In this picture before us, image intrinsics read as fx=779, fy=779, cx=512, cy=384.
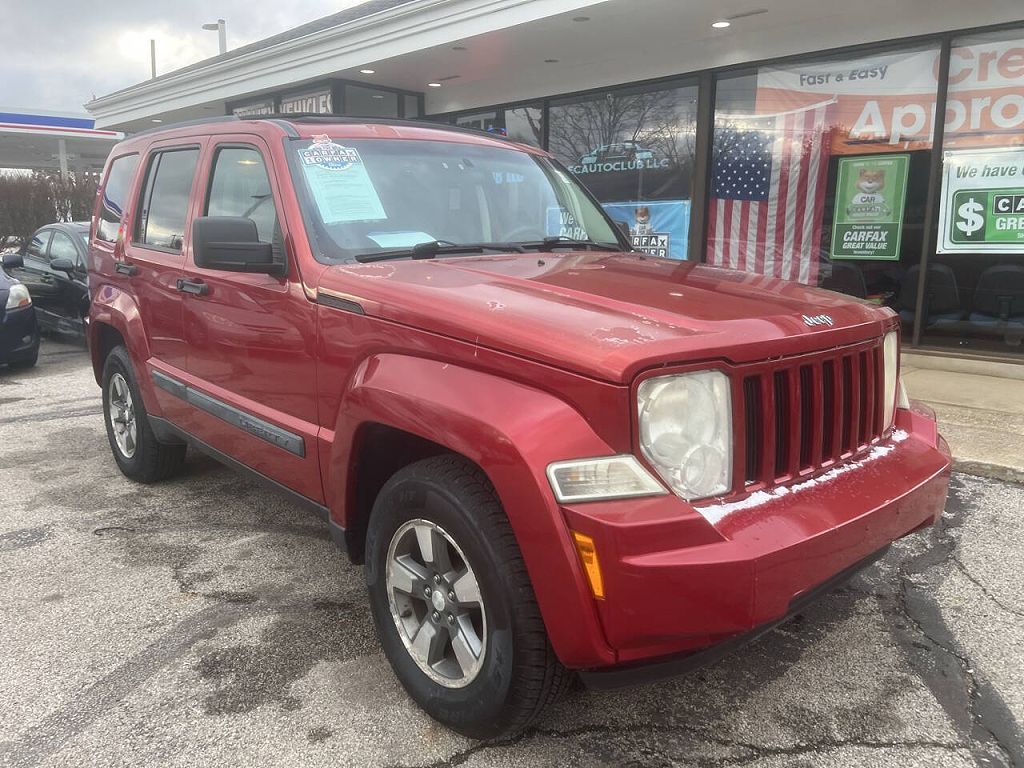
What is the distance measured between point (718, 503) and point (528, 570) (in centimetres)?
52

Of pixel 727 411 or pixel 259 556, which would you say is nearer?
pixel 727 411

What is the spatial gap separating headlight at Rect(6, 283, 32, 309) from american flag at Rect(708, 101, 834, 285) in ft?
25.0

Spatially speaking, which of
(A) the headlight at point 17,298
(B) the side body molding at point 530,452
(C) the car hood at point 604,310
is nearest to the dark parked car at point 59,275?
(A) the headlight at point 17,298

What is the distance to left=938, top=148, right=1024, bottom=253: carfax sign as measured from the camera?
709cm

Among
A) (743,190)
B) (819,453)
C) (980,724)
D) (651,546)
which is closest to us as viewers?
(651,546)

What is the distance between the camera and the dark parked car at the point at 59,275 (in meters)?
9.14

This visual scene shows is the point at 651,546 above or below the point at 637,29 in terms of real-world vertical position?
below

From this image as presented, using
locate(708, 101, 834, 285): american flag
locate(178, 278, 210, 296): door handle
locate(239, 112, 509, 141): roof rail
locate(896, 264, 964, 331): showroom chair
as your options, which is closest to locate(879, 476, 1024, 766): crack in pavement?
locate(239, 112, 509, 141): roof rail

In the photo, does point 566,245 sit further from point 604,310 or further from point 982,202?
point 982,202

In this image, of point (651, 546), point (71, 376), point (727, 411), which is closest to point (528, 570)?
point (651, 546)

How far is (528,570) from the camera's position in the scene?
1997 mm

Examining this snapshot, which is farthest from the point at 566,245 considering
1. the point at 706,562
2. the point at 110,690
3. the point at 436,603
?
the point at 110,690

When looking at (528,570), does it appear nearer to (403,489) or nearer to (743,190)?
(403,489)

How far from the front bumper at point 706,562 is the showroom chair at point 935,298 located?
6.58m
